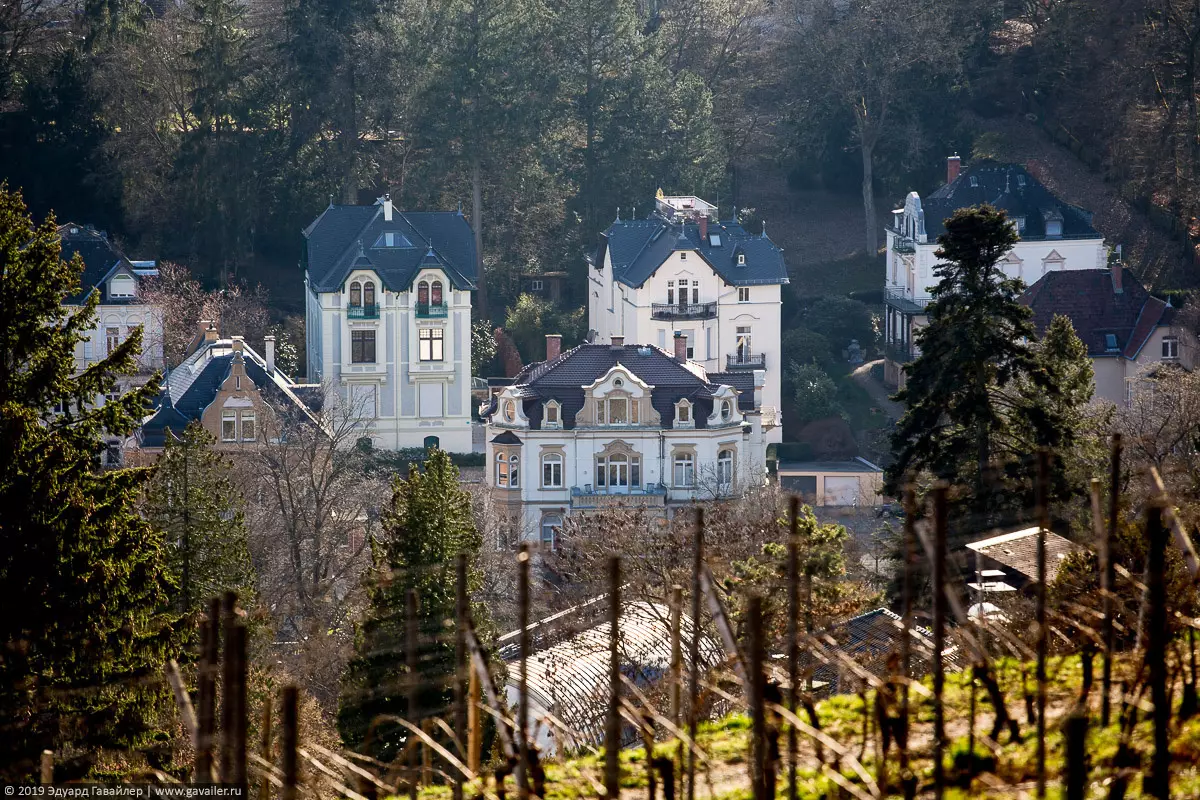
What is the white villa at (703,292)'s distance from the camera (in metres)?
56.1

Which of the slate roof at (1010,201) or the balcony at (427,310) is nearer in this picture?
the balcony at (427,310)

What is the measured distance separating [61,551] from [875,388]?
41649mm

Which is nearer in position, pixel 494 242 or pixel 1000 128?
pixel 494 242

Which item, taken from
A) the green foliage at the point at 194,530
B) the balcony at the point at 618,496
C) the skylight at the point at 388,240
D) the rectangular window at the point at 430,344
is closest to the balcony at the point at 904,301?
the rectangular window at the point at 430,344

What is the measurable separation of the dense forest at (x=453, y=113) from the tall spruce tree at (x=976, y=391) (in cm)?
3039

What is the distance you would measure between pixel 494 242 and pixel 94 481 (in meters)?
44.0

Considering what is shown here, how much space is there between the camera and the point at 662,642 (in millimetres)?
21234

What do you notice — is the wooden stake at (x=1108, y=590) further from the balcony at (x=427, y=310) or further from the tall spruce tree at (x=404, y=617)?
the balcony at (x=427, y=310)

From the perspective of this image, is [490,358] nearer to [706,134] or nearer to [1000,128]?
[706,134]

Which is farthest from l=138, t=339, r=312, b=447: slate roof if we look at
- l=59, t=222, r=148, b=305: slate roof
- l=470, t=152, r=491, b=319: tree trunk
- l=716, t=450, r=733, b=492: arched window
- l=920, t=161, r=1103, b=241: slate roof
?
l=920, t=161, r=1103, b=241: slate roof

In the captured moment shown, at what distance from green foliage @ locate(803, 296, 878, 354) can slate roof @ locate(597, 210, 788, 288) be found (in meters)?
3.85

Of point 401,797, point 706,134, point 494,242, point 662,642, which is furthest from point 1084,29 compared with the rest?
point 401,797

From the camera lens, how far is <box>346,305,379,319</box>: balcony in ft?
174

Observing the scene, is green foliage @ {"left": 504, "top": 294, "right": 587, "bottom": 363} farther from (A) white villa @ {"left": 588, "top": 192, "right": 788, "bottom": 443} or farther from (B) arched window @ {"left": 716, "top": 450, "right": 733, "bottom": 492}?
(B) arched window @ {"left": 716, "top": 450, "right": 733, "bottom": 492}
